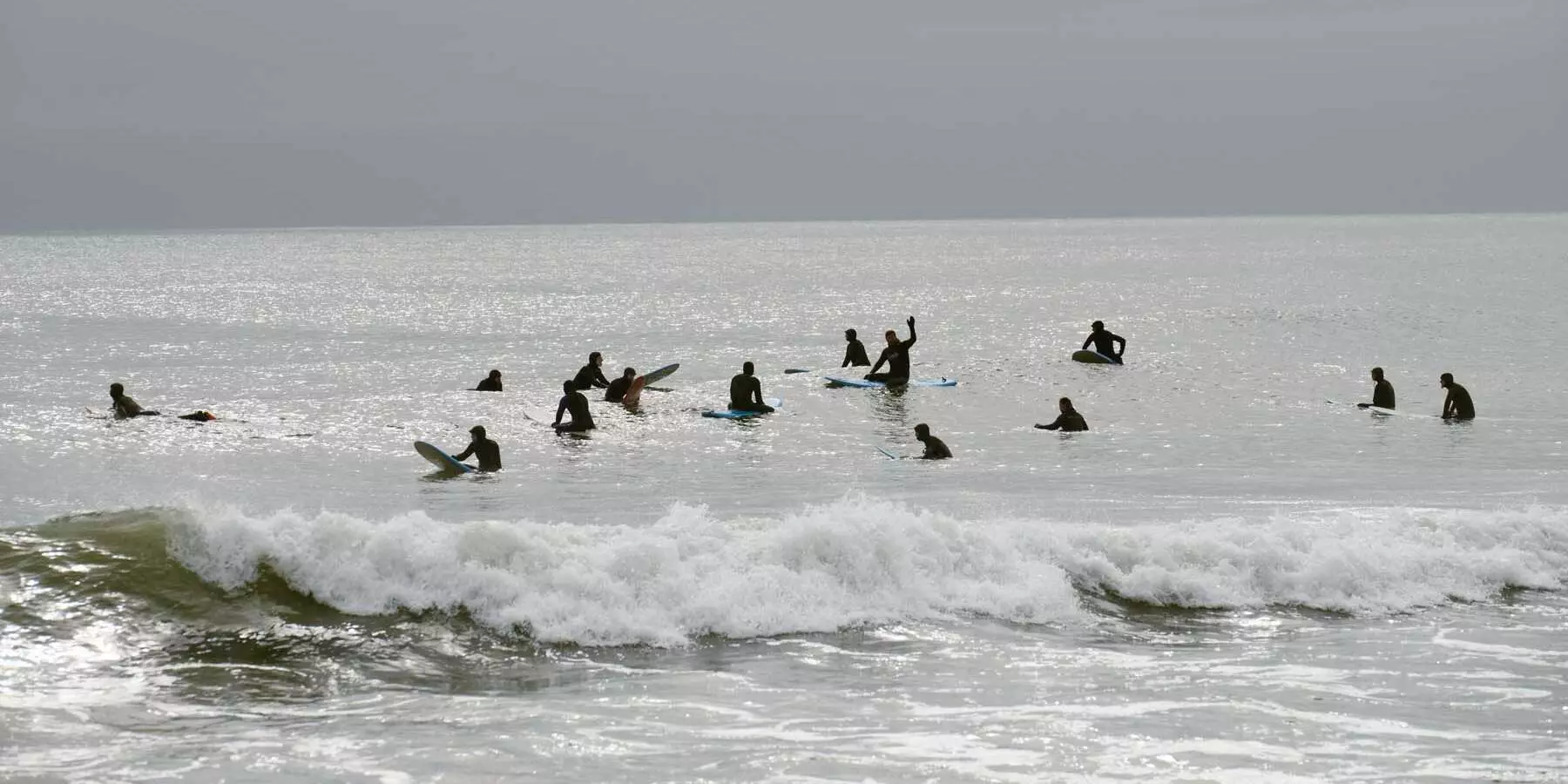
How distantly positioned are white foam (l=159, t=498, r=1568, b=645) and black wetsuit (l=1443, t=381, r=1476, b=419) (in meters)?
13.7

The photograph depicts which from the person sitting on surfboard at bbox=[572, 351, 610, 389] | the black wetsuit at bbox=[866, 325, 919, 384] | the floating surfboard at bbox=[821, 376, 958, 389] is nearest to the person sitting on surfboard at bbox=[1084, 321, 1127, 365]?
the floating surfboard at bbox=[821, 376, 958, 389]

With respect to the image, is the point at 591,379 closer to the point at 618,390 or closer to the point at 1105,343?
the point at 618,390

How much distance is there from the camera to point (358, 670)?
10695 mm

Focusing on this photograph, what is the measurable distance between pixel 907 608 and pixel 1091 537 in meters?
2.48

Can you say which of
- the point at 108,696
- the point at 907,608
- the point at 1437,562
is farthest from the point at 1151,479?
the point at 108,696

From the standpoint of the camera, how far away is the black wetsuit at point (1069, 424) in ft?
85.6

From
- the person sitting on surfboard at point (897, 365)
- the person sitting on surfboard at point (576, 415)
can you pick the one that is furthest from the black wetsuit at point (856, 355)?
the person sitting on surfboard at point (576, 415)

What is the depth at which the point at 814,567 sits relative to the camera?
511 inches

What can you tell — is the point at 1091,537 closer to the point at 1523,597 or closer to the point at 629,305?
the point at 1523,597

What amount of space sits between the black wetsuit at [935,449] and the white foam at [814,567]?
8.48 m

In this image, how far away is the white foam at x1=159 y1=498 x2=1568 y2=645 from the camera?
1208cm

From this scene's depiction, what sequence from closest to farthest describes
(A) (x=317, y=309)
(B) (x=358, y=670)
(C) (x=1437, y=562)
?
(B) (x=358, y=670) → (C) (x=1437, y=562) → (A) (x=317, y=309)

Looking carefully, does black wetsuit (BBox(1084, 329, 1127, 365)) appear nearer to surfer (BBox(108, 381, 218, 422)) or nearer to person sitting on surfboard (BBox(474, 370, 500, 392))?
person sitting on surfboard (BBox(474, 370, 500, 392))

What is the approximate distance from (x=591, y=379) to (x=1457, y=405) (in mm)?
17919
